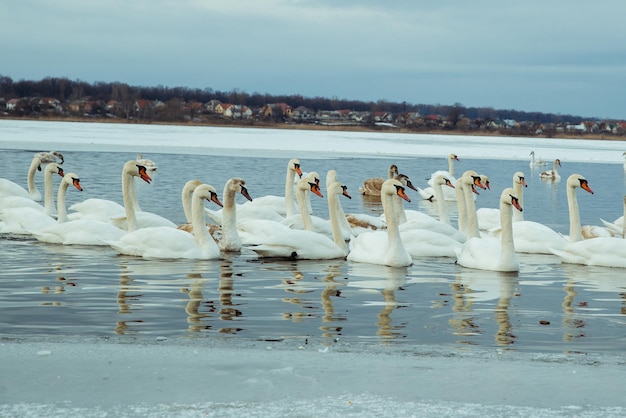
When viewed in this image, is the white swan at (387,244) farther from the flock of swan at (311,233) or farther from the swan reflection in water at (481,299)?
the swan reflection in water at (481,299)

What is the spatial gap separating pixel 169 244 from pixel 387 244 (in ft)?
6.94

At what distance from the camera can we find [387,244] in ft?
32.6

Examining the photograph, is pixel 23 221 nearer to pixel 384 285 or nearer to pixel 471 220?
pixel 384 285

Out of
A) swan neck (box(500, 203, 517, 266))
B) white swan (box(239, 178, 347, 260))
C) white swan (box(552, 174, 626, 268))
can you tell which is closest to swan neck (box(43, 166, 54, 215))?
white swan (box(239, 178, 347, 260))

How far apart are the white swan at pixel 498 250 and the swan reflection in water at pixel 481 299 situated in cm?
10

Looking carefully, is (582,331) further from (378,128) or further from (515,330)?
(378,128)

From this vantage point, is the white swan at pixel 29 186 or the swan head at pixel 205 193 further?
the white swan at pixel 29 186

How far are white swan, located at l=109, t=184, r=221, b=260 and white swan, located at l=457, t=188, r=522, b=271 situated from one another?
248 centimetres

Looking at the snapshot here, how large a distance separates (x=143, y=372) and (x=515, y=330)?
2.68m

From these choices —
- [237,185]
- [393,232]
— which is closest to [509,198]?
[393,232]

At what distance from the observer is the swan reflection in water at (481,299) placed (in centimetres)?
654

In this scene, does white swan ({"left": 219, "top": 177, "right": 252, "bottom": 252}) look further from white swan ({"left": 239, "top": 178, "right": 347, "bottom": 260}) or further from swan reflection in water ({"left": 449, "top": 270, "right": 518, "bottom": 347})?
swan reflection in water ({"left": 449, "top": 270, "right": 518, "bottom": 347})

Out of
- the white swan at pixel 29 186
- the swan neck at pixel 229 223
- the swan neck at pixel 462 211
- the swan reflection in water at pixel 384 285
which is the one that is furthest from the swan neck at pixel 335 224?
the white swan at pixel 29 186

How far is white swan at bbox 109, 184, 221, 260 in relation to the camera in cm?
992
